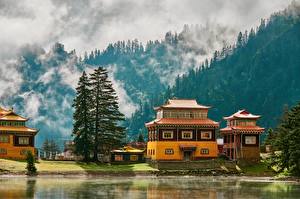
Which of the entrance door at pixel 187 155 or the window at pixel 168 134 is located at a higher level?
the window at pixel 168 134

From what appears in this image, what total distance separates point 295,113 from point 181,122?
1093 inches

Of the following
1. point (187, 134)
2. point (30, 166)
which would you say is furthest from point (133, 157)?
point (30, 166)

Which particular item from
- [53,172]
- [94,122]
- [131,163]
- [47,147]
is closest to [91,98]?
[94,122]

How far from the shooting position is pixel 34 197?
56.9 meters

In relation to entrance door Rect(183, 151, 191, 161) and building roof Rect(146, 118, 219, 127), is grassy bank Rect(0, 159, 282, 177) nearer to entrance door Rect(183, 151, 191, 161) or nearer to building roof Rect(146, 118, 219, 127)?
entrance door Rect(183, 151, 191, 161)

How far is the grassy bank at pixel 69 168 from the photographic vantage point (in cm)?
9706

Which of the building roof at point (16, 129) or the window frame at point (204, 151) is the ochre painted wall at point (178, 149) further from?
the building roof at point (16, 129)

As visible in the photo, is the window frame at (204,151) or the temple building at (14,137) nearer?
the temple building at (14,137)

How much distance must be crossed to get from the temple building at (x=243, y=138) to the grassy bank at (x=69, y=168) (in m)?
18.5

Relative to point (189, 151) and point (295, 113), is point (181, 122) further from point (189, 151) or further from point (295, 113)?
point (295, 113)

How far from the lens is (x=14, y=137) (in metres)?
116

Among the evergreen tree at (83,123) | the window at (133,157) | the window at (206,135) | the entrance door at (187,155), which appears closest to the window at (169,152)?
the entrance door at (187,155)

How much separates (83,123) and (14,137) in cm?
1339

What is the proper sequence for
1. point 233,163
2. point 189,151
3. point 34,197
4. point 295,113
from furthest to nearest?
point 189,151 → point 233,163 → point 295,113 → point 34,197
